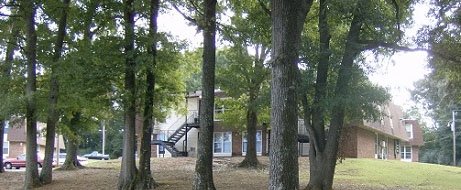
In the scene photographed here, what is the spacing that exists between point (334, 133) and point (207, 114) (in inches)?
175

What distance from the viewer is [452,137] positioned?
61781 mm

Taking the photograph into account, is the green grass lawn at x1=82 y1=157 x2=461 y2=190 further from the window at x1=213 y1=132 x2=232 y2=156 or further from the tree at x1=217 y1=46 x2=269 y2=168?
the window at x1=213 y1=132 x2=232 y2=156

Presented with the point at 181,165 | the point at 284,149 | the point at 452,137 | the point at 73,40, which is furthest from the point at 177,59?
the point at 452,137

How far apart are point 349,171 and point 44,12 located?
17663 millimetres

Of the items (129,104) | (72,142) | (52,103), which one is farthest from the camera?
(72,142)

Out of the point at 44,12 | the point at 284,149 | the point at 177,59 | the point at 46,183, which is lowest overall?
the point at 46,183

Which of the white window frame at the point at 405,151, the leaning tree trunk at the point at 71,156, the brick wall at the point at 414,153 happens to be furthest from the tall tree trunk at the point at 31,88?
the brick wall at the point at 414,153

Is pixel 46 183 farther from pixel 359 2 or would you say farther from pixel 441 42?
pixel 441 42

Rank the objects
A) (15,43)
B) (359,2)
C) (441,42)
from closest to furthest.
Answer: (359,2), (441,42), (15,43)

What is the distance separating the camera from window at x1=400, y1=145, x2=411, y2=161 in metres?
59.0

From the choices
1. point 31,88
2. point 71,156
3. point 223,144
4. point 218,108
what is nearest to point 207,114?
point 31,88

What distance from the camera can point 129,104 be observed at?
18906 millimetres

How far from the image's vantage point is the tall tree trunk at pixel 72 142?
2909 centimetres

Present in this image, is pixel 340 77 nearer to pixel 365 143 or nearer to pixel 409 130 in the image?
pixel 365 143
